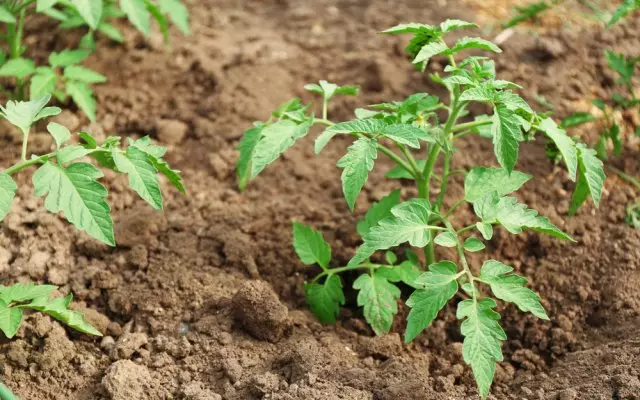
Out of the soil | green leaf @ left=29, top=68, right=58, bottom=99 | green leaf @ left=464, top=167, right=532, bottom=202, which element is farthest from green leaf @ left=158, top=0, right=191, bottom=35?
green leaf @ left=464, top=167, right=532, bottom=202

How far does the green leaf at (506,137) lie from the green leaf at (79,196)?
1.18 meters

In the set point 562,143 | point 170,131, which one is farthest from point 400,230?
point 170,131

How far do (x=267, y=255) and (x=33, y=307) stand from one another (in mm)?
904

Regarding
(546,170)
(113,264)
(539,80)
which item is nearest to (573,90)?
(539,80)

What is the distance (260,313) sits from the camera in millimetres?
2670

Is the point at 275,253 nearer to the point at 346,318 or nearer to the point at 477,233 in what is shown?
the point at 346,318

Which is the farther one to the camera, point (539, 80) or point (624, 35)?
point (624, 35)

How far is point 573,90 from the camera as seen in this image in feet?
11.9

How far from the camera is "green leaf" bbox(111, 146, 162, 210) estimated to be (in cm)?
246

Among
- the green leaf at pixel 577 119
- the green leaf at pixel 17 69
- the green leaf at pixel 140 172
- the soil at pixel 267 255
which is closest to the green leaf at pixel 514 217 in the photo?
the soil at pixel 267 255

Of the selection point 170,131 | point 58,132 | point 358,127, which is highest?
point 358,127

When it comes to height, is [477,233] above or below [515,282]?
below

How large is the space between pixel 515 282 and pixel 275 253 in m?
1.01

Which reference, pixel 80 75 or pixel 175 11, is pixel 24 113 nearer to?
pixel 80 75
